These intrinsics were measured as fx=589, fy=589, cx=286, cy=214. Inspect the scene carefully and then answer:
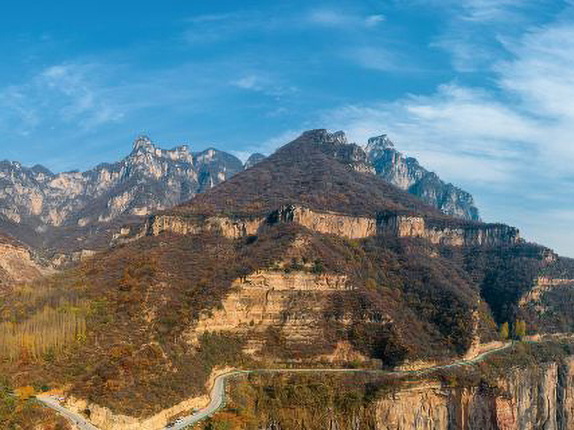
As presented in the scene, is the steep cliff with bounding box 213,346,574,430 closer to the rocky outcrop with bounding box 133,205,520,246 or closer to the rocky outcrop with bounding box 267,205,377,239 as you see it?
the rocky outcrop with bounding box 267,205,377,239

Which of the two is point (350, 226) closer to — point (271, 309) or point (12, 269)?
point (271, 309)

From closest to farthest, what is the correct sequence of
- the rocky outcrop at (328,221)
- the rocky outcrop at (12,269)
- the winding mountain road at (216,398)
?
1. the winding mountain road at (216,398)
2. the rocky outcrop at (328,221)
3. the rocky outcrop at (12,269)

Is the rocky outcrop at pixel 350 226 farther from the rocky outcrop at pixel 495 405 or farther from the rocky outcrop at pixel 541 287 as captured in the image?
the rocky outcrop at pixel 495 405

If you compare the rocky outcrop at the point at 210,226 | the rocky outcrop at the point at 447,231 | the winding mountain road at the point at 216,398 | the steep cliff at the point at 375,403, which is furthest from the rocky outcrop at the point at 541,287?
the rocky outcrop at the point at 210,226

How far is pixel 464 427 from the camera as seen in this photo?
351 ft

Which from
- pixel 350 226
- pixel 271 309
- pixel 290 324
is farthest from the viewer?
pixel 350 226

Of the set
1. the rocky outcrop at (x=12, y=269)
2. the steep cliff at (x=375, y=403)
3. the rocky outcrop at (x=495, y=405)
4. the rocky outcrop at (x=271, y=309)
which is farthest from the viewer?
the rocky outcrop at (x=12, y=269)

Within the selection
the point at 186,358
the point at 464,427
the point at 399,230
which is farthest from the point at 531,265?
the point at 186,358

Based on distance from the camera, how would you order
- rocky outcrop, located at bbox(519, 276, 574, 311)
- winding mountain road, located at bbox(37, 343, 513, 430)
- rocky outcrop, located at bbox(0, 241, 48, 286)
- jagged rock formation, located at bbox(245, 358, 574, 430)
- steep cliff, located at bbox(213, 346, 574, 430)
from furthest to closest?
rocky outcrop, located at bbox(0, 241, 48, 286) → rocky outcrop, located at bbox(519, 276, 574, 311) → jagged rock formation, located at bbox(245, 358, 574, 430) → steep cliff, located at bbox(213, 346, 574, 430) → winding mountain road, located at bbox(37, 343, 513, 430)

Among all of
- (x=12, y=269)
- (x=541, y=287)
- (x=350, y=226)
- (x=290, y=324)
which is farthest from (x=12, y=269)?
(x=541, y=287)

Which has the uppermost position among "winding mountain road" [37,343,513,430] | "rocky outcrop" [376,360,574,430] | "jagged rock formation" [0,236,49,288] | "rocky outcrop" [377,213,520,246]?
"rocky outcrop" [377,213,520,246]

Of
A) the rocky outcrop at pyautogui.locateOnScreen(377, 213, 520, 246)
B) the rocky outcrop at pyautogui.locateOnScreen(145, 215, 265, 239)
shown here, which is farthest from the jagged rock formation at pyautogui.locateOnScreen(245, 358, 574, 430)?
the rocky outcrop at pyautogui.locateOnScreen(145, 215, 265, 239)

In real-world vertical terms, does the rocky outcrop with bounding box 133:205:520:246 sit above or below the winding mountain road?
above

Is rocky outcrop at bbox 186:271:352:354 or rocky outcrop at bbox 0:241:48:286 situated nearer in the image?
rocky outcrop at bbox 186:271:352:354
